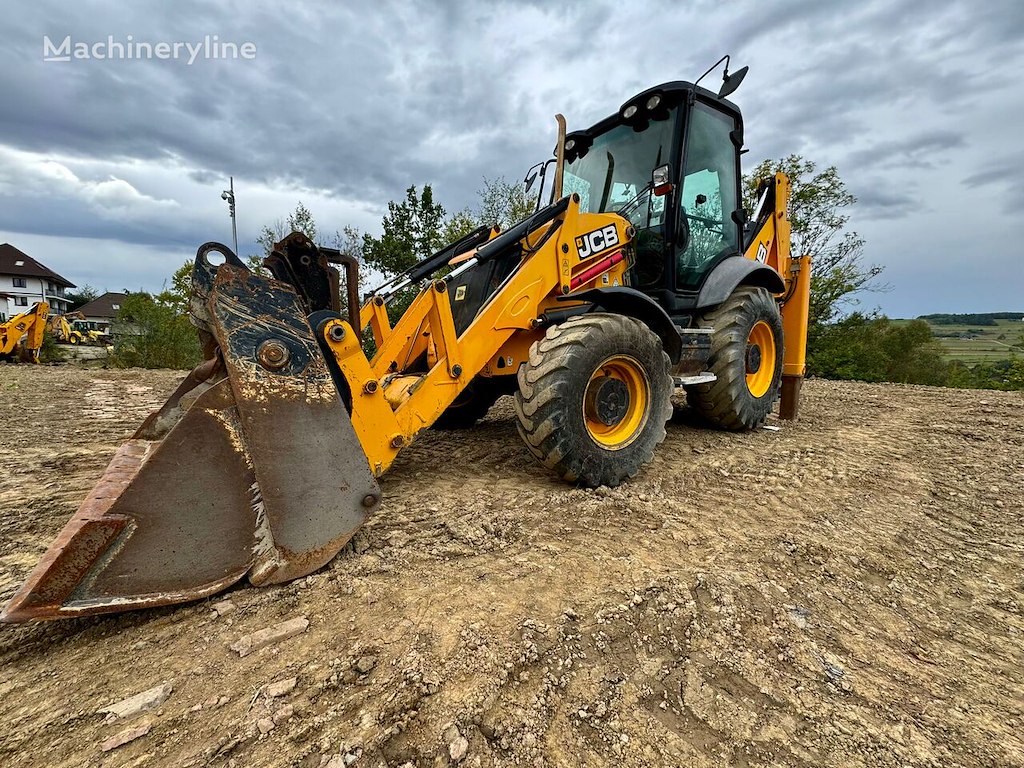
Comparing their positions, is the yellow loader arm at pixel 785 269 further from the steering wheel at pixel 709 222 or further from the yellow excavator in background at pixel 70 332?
the yellow excavator in background at pixel 70 332

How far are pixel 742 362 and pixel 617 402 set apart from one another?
1.68m

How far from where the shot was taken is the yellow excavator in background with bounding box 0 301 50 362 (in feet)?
50.0

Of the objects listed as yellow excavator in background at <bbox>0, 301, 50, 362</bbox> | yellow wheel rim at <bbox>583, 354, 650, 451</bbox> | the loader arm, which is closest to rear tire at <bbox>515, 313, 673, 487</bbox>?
yellow wheel rim at <bbox>583, 354, 650, 451</bbox>

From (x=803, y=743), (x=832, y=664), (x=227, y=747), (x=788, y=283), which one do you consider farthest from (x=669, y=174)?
(x=227, y=747)

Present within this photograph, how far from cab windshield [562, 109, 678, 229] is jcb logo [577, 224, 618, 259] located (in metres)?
0.67

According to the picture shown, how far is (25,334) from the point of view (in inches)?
610

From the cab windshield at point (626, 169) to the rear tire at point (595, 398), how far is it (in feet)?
4.83

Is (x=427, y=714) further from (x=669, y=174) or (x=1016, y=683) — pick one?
(x=669, y=174)

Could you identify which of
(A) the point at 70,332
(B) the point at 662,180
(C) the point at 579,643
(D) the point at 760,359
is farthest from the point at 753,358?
(A) the point at 70,332

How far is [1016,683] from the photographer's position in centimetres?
153

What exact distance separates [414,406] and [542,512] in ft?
2.87

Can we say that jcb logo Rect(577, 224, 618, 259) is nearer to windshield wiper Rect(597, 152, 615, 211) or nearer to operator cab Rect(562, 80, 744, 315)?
operator cab Rect(562, 80, 744, 315)

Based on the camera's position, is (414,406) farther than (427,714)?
Yes

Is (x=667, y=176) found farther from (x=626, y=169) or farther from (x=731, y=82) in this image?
(x=731, y=82)
